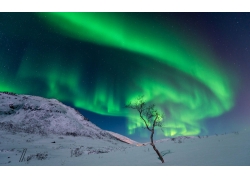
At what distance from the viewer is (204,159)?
8.95 metres

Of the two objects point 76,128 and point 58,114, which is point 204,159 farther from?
point 58,114

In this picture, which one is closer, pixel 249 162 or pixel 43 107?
pixel 249 162

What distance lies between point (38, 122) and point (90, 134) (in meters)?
13.3

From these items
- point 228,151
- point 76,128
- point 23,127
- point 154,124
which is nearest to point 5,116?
point 23,127

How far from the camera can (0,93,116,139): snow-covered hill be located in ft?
136

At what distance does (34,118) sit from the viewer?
45.9m

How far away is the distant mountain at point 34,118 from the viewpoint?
136 feet

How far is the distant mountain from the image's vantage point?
41.4m

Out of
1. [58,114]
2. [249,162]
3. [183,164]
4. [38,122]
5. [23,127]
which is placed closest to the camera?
[249,162]

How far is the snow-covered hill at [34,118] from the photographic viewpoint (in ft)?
136

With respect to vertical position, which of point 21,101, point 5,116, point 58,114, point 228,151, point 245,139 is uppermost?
point 21,101

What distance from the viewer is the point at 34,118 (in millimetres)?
45906

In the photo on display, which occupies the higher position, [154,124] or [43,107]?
[43,107]

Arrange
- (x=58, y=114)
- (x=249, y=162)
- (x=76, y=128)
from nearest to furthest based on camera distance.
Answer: (x=249, y=162) → (x=76, y=128) → (x=58, y=114)
